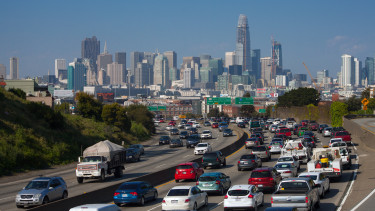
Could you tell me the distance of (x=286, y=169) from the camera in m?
33.8

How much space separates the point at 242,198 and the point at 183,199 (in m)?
2.57

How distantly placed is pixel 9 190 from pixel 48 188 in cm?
971

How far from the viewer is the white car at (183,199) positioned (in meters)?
23.9

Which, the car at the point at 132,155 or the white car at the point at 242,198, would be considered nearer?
the white car at the point at 242,198

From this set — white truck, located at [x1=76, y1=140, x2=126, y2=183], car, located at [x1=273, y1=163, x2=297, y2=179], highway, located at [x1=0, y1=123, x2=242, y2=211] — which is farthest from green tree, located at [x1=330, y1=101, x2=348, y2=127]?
car, located at [x1=273, y1=163, x2=297, y2=179]

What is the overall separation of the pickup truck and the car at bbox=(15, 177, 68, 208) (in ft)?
38.3

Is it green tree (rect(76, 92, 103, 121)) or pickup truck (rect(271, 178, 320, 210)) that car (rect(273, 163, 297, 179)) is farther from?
green tree (rect(76, 92, 103, 121))

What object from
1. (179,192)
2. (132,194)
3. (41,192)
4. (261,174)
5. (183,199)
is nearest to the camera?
(183,199)

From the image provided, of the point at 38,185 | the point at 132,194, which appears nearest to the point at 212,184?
the point at 132,194

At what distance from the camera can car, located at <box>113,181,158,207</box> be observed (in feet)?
87.2

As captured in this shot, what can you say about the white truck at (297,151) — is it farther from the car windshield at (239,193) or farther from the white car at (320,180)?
the car windshield at (239,193)

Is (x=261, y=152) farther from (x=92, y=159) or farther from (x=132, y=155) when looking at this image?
(x=92, y=159)

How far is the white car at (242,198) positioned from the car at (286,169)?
9.37 meters

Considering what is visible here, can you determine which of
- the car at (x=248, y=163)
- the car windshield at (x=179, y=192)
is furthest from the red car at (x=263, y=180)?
the car at (x=248, y=163)
